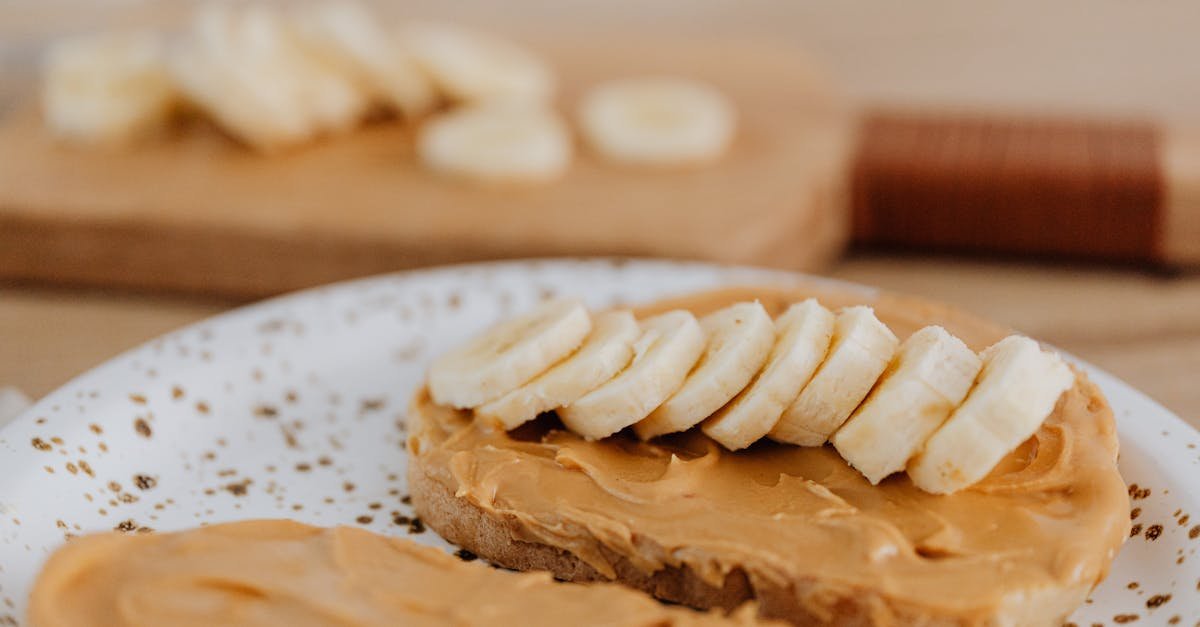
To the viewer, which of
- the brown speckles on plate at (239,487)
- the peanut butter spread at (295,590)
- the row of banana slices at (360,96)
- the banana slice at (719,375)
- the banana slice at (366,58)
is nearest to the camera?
the peanut butter spread at (295,590)

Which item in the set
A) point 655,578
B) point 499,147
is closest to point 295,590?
point 655,578

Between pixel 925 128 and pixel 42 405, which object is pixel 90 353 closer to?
pixel 42 405

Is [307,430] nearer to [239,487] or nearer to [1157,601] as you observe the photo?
[239,487]

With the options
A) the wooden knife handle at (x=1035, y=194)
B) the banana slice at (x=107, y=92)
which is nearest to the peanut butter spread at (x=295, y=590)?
the wooden knife handle at (x=1035, y=194)

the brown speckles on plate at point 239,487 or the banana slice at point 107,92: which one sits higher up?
the banana slice at point 107,92

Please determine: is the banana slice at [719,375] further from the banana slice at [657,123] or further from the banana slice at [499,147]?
the banana slice at [657,123]

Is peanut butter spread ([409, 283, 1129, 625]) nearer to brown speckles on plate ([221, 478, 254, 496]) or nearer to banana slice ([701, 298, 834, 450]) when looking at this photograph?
banana slice ([701, 298, 834, 450])

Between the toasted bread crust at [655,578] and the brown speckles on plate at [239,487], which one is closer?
the toasted bread crust at [655,578]
